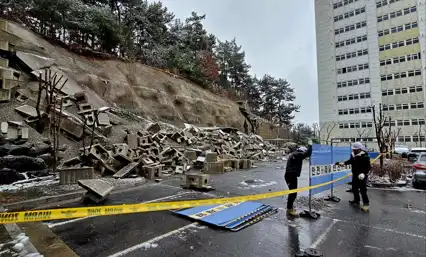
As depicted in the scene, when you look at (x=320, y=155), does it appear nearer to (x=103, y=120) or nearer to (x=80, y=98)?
(x=103, y=120)

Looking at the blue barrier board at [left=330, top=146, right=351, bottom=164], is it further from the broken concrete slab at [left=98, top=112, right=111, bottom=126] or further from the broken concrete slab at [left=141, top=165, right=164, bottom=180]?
the broken concrete slab at [left=98, top=112, right=111, bottom=126]

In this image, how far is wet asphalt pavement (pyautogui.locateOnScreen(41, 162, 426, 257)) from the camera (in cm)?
341

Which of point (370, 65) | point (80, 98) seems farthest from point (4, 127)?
point (370, 65)

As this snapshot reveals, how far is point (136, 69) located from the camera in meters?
20.8

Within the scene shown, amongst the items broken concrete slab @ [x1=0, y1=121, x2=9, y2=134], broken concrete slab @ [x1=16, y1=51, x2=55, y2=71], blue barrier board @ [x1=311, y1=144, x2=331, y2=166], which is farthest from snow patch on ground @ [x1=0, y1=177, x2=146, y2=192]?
broken concrete slab @ [x1=16, y1=51, x2=55, y2=71]

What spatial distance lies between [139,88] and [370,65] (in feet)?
126

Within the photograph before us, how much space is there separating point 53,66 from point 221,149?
12.4m

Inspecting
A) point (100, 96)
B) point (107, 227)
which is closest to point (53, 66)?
point (100, 96)

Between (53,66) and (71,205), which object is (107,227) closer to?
(71,205)

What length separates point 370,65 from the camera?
37.3 meters

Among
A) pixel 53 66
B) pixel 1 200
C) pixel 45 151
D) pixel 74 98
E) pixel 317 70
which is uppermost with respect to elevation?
pixel 317 70

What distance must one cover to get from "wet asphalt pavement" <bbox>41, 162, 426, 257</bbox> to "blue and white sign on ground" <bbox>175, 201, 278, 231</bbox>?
0.17m

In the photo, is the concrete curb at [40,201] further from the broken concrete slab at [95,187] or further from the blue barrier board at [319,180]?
the blue barrier board at [319,180]

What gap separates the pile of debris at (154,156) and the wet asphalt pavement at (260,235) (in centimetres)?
339
